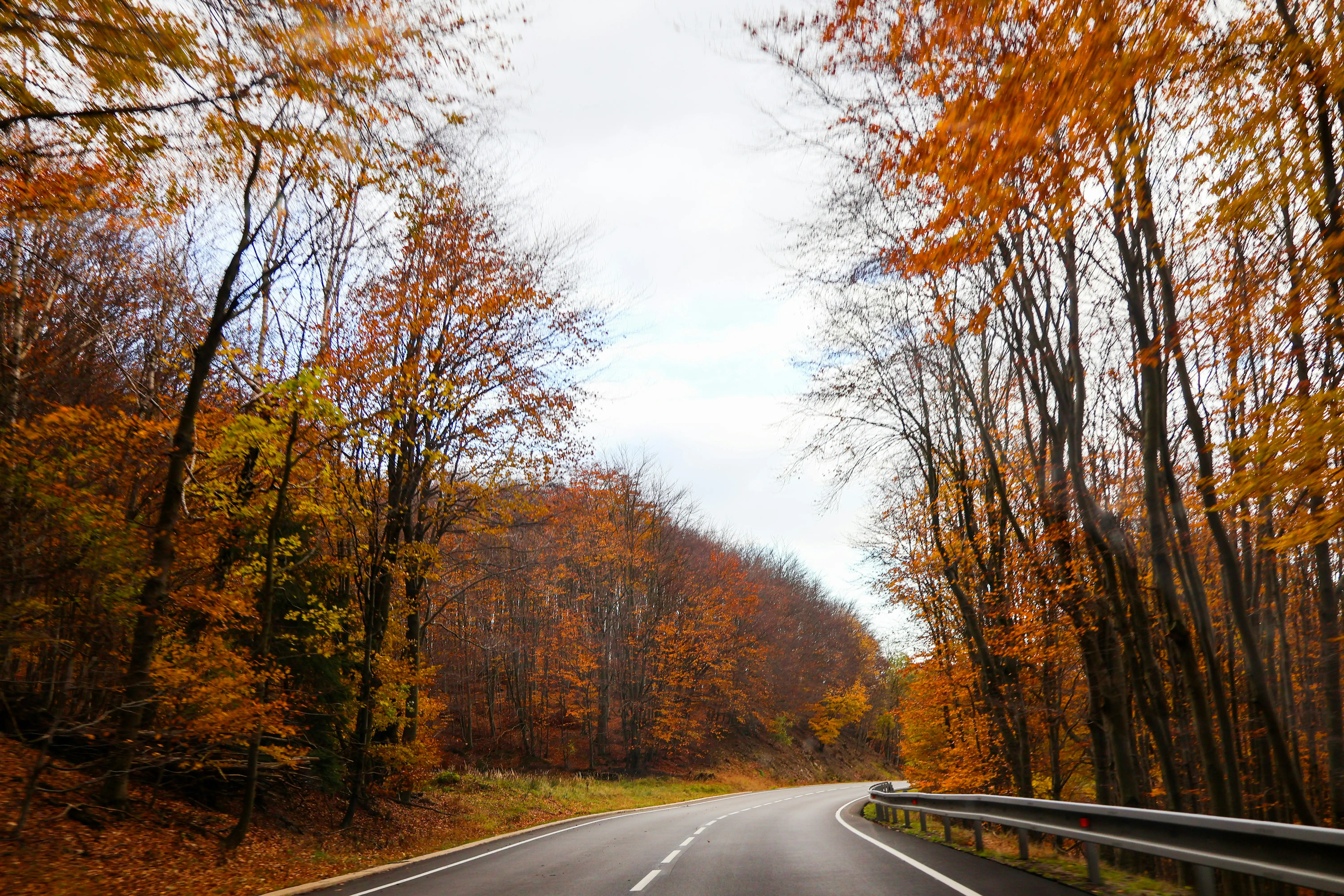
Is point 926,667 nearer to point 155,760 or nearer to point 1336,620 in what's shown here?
point 1336,620

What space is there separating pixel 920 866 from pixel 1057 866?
1479mm

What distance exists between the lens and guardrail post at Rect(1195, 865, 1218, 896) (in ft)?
17.1

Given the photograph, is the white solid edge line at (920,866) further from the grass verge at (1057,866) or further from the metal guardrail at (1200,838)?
the metal guardrail at (1200,838)

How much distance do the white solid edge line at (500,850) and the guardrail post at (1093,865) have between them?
15.0ft

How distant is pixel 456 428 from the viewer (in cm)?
1794

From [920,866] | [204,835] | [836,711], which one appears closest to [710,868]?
[920,866]

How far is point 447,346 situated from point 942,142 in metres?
14.5

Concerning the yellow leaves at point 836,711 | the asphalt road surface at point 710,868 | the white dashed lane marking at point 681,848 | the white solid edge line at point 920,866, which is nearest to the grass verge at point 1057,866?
the asphalt road surface at point 710,868

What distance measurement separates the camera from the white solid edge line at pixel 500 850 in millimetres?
8797

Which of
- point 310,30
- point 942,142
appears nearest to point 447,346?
point 310,30

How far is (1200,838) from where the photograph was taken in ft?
17.3

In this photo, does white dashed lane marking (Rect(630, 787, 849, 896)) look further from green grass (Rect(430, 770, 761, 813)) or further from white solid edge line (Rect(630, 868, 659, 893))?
green grass (Rect(430, 770, 761, 813))

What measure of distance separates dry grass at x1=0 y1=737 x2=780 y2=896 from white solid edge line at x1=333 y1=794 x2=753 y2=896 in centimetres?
121

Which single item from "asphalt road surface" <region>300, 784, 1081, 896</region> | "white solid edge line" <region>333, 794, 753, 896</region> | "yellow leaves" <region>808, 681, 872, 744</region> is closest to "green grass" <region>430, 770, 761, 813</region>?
"white solid edge line" <region>333, 794, 753, 896</region>
